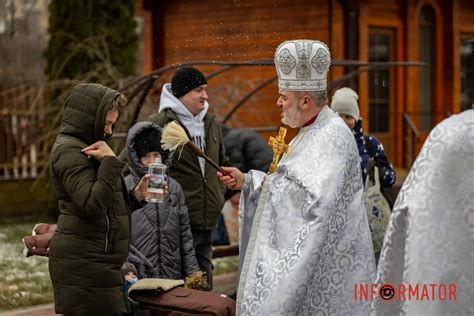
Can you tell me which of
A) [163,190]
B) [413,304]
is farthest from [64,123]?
[413,304]

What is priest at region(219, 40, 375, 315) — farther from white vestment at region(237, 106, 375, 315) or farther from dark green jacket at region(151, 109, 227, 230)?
dark green jacket at region(151, 109, 227, 230)

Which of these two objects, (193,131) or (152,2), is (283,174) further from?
(152,2)

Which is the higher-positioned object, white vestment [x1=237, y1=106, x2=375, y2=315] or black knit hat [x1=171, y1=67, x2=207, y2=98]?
black knit hat [x1=171, y1=67, x2=207, y2=98]

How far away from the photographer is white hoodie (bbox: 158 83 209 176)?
21.9ft

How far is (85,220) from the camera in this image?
16.1ft

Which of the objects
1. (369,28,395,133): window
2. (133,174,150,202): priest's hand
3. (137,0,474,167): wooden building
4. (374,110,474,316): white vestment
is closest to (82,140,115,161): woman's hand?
(133,174,150,202): priest's hand

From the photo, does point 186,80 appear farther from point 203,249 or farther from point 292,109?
point 292,109

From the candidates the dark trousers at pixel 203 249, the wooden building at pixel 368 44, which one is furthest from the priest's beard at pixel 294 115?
the wooden building at pixel 368 44

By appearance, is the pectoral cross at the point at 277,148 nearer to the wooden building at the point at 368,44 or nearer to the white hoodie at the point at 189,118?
the white hoodie at the point at 189,118

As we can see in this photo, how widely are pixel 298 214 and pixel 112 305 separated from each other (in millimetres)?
1236

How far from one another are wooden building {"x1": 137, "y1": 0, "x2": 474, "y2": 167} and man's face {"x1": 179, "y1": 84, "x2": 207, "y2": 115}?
5267 mm

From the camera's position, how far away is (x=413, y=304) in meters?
3.00

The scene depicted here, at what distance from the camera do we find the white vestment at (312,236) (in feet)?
13.7

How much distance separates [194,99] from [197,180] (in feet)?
1.80
